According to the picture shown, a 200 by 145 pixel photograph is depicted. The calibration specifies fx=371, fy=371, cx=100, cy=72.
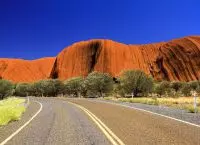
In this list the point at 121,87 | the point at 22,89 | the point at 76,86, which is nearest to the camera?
the point at 121,87

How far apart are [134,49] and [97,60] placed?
45.6ft

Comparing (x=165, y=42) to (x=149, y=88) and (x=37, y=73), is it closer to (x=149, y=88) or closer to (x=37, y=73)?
(x=149, y=88)

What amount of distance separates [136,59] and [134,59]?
0.63 meters

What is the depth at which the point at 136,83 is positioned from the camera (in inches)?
2569

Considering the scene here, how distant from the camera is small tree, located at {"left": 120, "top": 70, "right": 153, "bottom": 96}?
6525cm

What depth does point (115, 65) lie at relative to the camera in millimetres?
108750

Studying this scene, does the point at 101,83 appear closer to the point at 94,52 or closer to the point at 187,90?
the point at 187,90

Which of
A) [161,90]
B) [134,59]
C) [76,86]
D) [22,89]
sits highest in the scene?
[134,59]

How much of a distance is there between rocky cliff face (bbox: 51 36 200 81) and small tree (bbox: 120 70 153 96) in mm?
35860

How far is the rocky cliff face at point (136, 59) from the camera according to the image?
334ft

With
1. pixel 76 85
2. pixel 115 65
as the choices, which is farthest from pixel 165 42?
pixel 76 85

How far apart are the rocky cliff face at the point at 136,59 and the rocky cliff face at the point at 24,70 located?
37.0m

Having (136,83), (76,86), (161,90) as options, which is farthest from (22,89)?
(136,83)

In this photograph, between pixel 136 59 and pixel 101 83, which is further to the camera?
pixel 136 59
